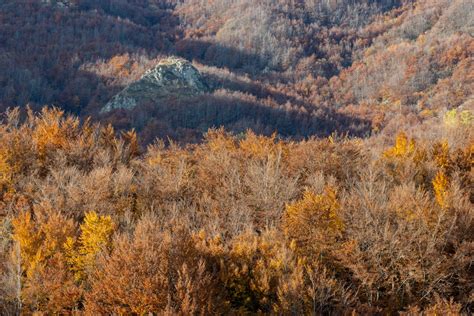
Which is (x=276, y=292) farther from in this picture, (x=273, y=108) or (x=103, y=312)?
(x=273, y=108)

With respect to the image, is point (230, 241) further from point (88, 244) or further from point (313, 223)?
point (88, 244)

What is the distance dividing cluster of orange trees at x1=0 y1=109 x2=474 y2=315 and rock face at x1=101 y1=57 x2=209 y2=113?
91567mm

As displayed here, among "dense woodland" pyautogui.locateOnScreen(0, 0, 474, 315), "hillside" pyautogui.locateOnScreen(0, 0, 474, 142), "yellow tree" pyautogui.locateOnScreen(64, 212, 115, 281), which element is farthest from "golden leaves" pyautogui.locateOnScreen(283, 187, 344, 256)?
"hillside" pyautogui.locateOnScreen(0, 0, 474, 142)

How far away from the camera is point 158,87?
125 metres

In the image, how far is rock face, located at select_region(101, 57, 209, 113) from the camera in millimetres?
123125

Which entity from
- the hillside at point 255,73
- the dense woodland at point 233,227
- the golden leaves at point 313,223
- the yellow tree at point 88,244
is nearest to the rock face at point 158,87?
the hillside at point 255,73

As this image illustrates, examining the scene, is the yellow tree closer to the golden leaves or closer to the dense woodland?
the dense woodland

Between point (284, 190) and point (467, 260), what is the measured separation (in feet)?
33.4

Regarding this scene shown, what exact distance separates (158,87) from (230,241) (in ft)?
356

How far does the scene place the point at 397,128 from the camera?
398 ft

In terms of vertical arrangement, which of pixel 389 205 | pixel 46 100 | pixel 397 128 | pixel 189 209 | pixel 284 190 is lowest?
pixel 46 100

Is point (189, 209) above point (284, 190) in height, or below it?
below

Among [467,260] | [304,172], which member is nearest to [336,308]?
[467,260]

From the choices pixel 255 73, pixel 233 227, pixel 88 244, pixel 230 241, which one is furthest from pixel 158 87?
pixel 88 244
